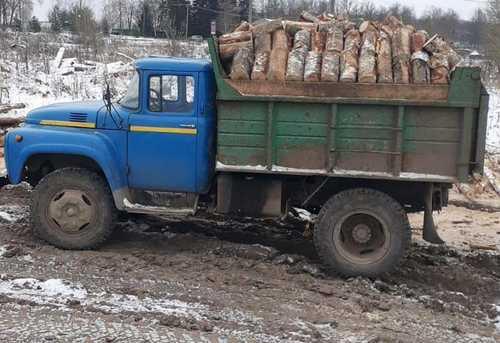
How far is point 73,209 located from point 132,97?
1.45 meters

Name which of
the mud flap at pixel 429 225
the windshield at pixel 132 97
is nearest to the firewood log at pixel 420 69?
the mud flap at pixel 429 225

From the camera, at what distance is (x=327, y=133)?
689cm

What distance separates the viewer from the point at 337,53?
23.0 feet

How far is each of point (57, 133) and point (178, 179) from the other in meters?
1.46

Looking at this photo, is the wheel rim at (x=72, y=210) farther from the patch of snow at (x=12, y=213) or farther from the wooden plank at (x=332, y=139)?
the wooden plank at (x=332, y=139)

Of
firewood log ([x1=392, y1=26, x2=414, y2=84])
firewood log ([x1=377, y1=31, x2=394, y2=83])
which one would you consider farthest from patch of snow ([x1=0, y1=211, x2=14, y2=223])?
firewood log ([x1=392, y1=26, x2=414, y2=84])

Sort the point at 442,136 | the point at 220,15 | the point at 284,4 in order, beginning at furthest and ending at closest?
the point at 284,4, the point at 220,15, the point at 442,136

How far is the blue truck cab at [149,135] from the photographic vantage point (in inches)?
285

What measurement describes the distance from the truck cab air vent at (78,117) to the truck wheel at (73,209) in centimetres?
56

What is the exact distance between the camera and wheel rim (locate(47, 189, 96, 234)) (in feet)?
24.6

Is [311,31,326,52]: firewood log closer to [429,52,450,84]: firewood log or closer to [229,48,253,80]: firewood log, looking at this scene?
[229,48,253,80]: firewood log

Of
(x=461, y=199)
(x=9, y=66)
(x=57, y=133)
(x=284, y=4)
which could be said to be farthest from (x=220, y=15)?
(x=57, y=133)

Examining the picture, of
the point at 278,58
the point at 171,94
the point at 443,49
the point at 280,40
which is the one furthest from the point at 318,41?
the point at 171,94

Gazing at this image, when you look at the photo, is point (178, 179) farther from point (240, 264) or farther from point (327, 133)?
point (327, 133)
